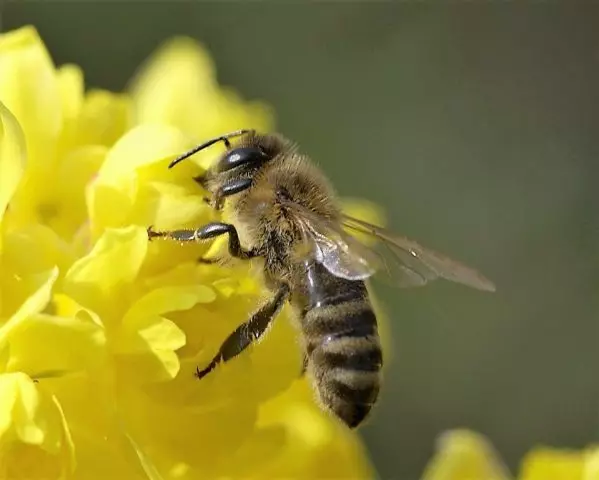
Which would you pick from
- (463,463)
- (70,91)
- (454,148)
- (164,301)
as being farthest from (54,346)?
(454,148)

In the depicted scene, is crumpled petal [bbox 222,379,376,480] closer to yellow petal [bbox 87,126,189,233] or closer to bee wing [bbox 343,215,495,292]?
bee wing [bbox 343,215,495,292]

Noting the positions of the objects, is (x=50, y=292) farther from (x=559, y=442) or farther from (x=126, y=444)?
(x=559, y=442)

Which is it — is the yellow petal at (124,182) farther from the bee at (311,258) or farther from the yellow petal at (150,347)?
Result: the yellow petal at (150,347)

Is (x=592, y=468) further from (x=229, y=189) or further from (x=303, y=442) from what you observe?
(x=229, y=189)

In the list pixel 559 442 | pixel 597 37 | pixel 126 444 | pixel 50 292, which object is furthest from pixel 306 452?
pixel 597 37

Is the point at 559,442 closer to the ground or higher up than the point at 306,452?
closer to the ground

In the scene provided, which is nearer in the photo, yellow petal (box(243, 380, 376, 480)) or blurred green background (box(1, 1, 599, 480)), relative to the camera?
Answer: yellow petal (box(243, 380, 376, 480))

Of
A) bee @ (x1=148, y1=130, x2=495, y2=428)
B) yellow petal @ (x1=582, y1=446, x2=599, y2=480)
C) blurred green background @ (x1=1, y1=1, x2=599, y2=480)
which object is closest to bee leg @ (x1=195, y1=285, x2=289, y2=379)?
bee @ (x1=148, y1=130, x2=495, y2=428)
